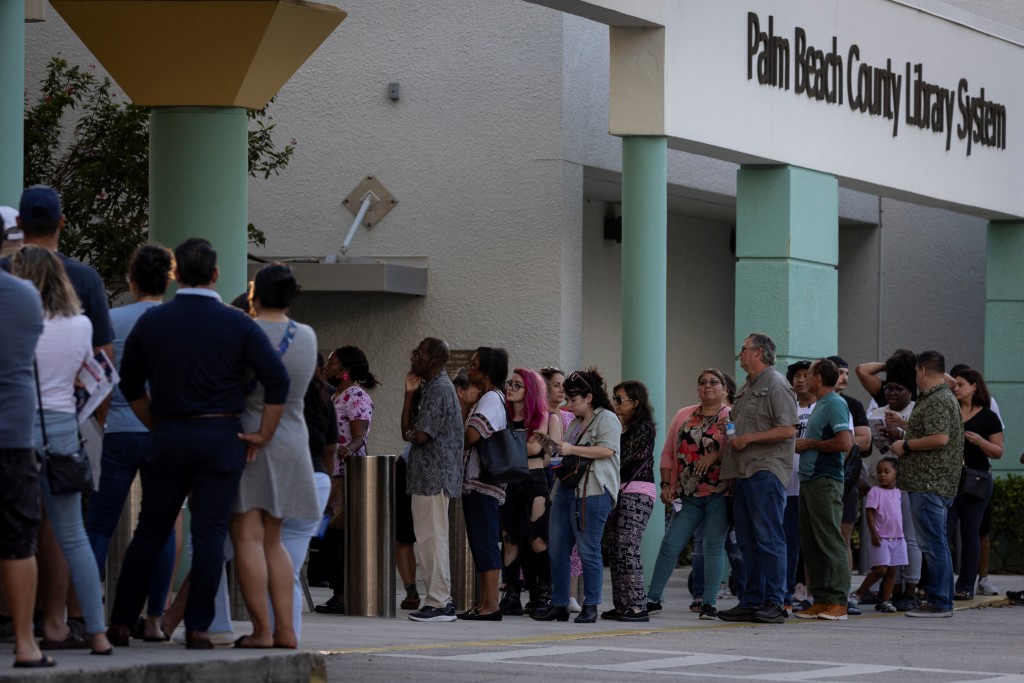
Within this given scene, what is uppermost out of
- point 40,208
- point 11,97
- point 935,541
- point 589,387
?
point 11,97

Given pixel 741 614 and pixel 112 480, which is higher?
pixel 112 480

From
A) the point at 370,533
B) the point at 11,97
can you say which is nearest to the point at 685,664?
the point at 370,533

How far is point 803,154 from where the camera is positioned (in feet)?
55.1

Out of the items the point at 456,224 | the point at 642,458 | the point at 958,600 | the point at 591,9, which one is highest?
the point at 591,9

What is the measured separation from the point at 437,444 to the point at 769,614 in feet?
8.69

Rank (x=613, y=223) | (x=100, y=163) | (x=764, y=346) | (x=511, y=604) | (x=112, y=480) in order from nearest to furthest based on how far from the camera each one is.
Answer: (x=112, y=480), (x=764, y=346), (x=511, y=604), (x=100, y=163), (x=613, y=223)

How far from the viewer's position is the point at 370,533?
483 inches

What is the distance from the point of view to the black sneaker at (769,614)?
1256 cm

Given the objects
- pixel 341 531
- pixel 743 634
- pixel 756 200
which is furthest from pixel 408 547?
pixel 756 200

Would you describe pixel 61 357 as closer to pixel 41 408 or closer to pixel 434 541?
pixel 41 408

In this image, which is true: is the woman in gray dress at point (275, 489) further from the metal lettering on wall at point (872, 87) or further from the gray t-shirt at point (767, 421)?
the metal lettering on wall at point (872, 87)

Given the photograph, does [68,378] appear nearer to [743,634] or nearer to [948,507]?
[743,634]

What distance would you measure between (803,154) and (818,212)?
0.58 m

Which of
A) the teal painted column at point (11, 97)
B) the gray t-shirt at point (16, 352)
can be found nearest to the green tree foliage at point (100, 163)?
the teal painted column at point (11, 97)
